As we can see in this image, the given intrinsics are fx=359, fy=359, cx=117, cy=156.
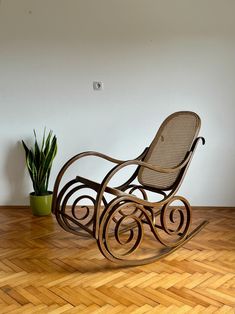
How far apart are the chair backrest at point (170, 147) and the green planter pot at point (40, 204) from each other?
40.8 inches

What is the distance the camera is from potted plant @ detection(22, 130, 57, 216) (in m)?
3.50

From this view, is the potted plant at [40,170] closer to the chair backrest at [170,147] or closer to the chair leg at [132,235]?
the chair leg at [132,235]

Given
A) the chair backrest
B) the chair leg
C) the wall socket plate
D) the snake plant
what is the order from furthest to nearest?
the wall socket plate < the snake plant < the chair backrest < the chair leg

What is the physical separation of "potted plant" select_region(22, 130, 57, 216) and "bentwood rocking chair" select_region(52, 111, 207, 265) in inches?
25.0

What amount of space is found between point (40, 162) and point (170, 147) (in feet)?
4.25

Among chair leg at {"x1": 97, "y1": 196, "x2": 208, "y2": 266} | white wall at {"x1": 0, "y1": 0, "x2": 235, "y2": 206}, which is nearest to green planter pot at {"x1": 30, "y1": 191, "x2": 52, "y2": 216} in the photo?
white wall at {"x1": 0, "y1": 0, "x2": 235, "y2": 206}

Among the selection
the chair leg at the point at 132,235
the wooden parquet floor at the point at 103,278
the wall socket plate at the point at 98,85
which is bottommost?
the wooden parquet floor at the point at 103,278

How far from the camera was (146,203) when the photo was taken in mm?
2465

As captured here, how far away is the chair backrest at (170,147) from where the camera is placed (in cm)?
287

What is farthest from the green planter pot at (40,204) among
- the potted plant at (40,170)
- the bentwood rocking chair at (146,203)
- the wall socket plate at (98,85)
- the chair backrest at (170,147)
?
the wall socket plate at (98,85)

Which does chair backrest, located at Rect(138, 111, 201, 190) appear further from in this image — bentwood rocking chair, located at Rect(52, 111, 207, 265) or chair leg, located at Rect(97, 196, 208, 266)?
chair leg, located at Rect(97, 196, 208, 266)

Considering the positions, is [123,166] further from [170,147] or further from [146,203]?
[170,147]

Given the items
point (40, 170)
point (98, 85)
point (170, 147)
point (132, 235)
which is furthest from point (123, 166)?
point (98, 85)

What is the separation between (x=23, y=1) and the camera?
140 inches
